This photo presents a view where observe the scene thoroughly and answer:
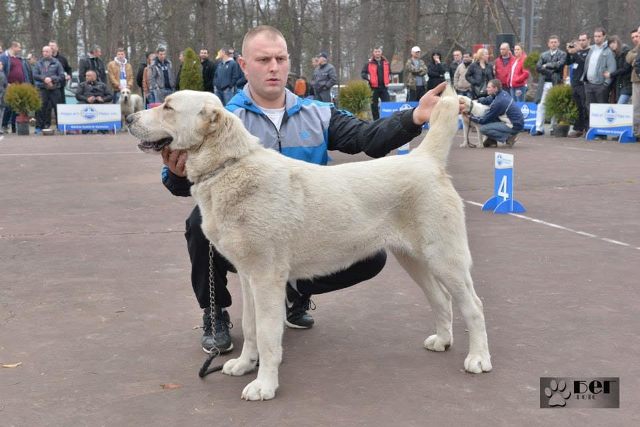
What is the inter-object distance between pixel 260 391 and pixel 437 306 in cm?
130

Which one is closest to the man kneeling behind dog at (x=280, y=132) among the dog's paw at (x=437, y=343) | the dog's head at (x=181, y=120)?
the dog's head at (x=181, y=120)

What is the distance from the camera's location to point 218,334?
14.4 ft

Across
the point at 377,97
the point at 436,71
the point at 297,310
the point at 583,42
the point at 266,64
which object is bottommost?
the point at 297,310

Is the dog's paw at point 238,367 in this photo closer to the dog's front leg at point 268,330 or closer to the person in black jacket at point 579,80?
the dog's front leg at point 268,330

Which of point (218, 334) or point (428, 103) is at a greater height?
point (428, 103)

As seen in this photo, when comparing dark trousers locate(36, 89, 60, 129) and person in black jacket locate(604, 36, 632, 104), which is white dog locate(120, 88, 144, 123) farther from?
person in black jacket locate(604, 36, 632, 104)

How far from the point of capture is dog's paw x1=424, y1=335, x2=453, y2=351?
14.0ft

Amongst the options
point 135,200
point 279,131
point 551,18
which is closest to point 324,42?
point 551,18

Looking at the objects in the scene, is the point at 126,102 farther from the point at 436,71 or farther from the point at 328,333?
the point at 328,333

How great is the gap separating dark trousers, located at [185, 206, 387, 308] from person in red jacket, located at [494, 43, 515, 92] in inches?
659

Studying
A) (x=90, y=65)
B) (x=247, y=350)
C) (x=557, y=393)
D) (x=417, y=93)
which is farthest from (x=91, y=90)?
(x=557, y=393)

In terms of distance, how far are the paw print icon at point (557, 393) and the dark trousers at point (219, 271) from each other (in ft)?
4.08

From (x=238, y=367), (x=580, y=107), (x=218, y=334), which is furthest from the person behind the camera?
(x=580, y=107)

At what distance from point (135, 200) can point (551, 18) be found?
42.1 meters
